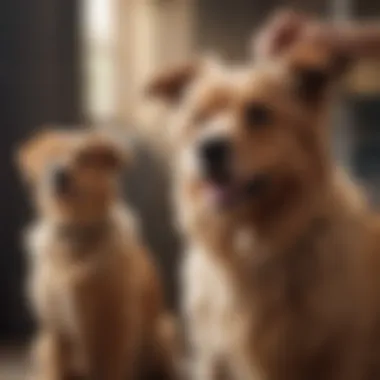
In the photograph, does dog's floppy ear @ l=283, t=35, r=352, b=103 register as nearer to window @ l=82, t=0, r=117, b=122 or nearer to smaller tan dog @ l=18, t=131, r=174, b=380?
smaller tan dog @ l=18, t=131, r=174, b=380

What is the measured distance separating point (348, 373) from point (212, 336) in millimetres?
269

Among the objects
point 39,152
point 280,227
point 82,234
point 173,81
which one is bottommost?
point 280,227

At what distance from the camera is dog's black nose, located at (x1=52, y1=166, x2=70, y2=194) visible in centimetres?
212

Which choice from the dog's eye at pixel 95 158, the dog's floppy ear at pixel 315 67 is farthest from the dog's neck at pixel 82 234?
the dog's floppy ear at pixel 315 67

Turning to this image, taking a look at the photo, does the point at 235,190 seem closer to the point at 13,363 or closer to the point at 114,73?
the point at 13,363

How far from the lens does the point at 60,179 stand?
6.98ft

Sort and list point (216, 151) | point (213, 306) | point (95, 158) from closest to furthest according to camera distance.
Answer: point (216, 151) → point (213, 306) → point (95, 158)

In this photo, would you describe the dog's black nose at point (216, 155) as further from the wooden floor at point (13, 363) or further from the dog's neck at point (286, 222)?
the wooden floor at point (13, 363)

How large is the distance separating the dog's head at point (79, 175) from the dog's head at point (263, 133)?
505mm

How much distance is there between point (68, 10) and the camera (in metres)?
2.76

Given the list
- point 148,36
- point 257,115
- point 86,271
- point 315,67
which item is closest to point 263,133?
point 257,115

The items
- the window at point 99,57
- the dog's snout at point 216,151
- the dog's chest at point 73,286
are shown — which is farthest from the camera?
the window at point 99,57

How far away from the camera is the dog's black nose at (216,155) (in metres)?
1.57

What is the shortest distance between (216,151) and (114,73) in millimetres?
1464
